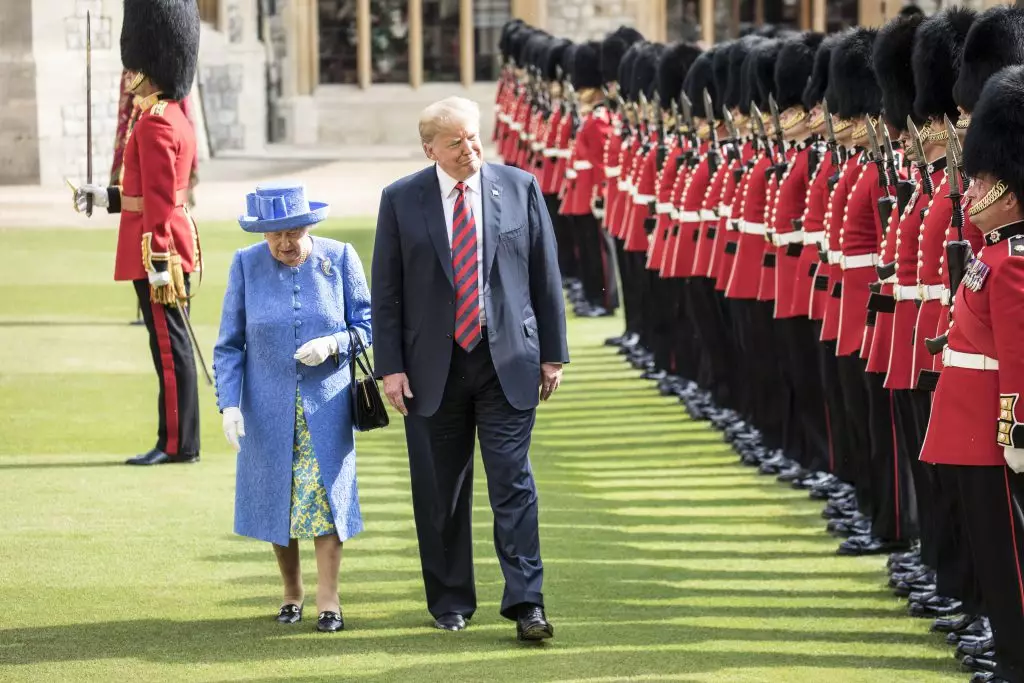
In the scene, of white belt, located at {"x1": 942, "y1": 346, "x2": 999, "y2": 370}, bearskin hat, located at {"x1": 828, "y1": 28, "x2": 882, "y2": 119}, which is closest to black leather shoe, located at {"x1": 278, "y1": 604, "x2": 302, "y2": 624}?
white belt, located at {"x1": 942, "y1": 346, "x2": 999, "y2": 370}

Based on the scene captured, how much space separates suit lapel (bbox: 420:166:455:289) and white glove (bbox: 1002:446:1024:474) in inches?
62.2

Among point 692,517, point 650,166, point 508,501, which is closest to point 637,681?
point 508,501

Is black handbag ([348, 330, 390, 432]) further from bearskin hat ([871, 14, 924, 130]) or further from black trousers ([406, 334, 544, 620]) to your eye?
bearskin hat ([871, 14, 924, 130])

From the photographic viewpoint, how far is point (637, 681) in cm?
513

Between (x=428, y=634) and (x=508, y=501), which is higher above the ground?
(x=508, y=501)

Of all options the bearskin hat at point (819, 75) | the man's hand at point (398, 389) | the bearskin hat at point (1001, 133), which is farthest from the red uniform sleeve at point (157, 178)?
the bearskin hat at point (1001, 133)

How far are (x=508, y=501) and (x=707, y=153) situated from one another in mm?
3792

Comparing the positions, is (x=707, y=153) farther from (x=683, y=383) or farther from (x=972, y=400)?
(x=972, y=400)

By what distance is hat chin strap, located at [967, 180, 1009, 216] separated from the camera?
15.3 feet

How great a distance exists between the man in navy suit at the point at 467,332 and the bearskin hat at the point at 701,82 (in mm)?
4014

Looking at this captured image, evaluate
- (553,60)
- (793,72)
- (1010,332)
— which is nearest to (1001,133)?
(1010,332)

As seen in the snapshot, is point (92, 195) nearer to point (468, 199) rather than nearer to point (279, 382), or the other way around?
point (279, 382)

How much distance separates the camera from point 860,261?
260 inches

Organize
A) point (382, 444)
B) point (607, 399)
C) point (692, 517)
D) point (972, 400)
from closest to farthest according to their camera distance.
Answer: point (972, 400) < point (692, 517) < point (382, 444) < point (607, 399)
